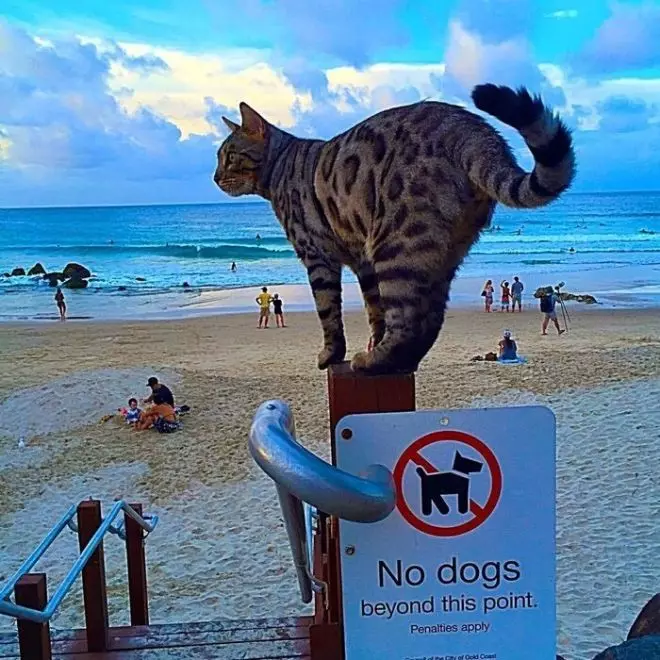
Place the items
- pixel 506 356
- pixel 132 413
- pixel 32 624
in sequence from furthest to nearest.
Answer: pixel 506 356 < pixel 132 413 < pixel 32 624

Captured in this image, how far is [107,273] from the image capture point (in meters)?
34.2

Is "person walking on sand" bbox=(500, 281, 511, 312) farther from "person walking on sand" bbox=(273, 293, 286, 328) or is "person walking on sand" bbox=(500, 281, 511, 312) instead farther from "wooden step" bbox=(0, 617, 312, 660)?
"wooden step" bbox=(0, 617, 312, 660)

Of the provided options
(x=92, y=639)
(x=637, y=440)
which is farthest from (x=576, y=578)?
(x=92, y=639)

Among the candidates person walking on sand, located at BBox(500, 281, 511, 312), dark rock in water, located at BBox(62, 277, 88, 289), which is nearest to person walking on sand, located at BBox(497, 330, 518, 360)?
person walking on sand, located at BBox(500, 281, 511, 312)

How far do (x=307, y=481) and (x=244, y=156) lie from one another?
2.48 m

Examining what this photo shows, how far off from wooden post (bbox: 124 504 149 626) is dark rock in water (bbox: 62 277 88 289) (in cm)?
2695

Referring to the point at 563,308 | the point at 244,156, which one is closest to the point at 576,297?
the point at 563,308

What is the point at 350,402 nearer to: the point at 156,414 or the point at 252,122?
the point at 252,122

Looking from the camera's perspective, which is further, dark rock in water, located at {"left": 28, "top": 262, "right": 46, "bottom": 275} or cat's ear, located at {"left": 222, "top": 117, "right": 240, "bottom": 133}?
dark rock in water, located at {"left": 28, "top": 262, "right": 46, "bottom": 275}

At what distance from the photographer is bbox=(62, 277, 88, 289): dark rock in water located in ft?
97.8

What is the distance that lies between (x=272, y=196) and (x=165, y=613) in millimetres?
4110

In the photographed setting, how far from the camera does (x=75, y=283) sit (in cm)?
3016

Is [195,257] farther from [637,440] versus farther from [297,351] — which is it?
[637,440]

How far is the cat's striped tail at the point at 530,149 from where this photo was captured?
199 cm
